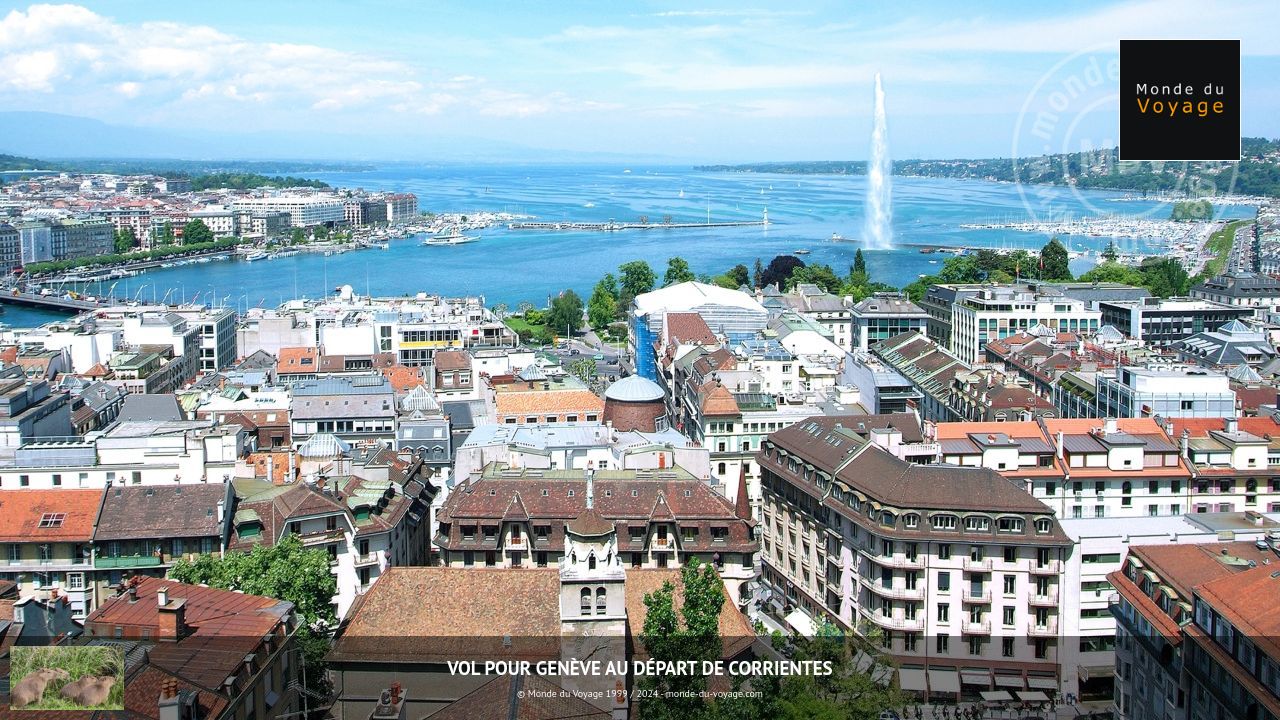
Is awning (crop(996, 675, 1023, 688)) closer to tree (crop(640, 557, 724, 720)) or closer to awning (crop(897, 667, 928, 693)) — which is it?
awning (crop(897, 667, 928, 693))

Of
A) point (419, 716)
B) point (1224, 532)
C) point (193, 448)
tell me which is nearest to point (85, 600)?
point (193, 448)

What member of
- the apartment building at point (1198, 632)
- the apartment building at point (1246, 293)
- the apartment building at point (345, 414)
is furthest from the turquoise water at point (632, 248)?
the apartment building at point (1198, 632)

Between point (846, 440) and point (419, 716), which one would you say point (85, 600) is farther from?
point (846, 440)

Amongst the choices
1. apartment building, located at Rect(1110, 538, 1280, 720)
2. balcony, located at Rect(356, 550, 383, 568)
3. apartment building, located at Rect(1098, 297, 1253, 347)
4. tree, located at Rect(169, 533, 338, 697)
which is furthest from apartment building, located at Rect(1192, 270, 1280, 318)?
tree, located at Rect(169, 533, 338, 697)

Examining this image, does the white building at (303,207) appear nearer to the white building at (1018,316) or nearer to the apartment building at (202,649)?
the white building at (1018,316)

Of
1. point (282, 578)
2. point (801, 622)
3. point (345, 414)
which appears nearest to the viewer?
point (282, 578)

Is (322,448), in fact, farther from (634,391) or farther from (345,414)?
(634,391)

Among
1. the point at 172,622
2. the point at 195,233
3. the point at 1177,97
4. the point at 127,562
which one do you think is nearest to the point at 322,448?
the point at 127,562
